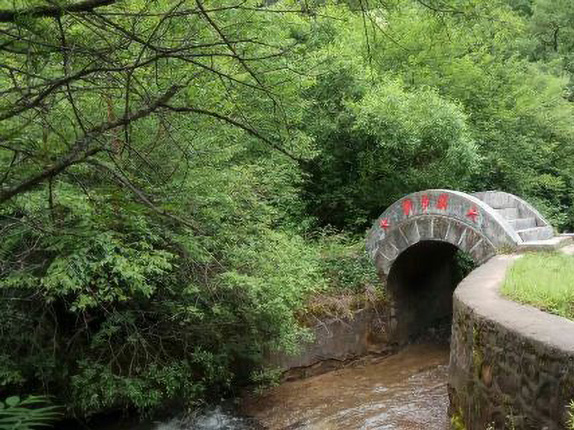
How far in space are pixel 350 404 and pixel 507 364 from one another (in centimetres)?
361

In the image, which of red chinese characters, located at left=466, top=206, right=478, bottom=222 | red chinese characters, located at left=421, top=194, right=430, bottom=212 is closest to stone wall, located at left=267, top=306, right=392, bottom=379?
red chinese characters, located at left=421, top=194, right=430, bottom=212

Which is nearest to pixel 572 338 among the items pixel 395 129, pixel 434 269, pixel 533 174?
pixel 395 129

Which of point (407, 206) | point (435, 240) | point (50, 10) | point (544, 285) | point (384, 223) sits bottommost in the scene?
point (544, 285)

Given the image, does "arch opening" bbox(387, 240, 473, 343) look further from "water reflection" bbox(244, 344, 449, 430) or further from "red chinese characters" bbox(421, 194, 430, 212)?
"water reflection" bbox(244, 344, 449, 430)

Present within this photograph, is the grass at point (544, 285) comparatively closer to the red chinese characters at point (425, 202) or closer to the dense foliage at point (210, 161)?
the dense foliage at point (210, 161)

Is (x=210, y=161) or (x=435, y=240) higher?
(x=210, y=161)

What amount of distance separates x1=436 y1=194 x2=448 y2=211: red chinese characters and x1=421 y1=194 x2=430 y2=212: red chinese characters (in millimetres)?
178

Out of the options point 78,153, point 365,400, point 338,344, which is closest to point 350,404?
point 365,400

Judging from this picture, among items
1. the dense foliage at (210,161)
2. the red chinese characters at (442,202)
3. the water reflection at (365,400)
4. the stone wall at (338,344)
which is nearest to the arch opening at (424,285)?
the stone wall at (338,344)

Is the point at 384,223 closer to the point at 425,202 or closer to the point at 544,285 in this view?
the point at 425,202

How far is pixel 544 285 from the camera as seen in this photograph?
203 inches

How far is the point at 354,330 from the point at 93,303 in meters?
5.15

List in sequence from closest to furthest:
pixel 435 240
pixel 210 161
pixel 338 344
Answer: pixel 210 161 < pixel 338 344 < pixel 435 240

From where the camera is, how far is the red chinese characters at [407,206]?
9.44 metres
